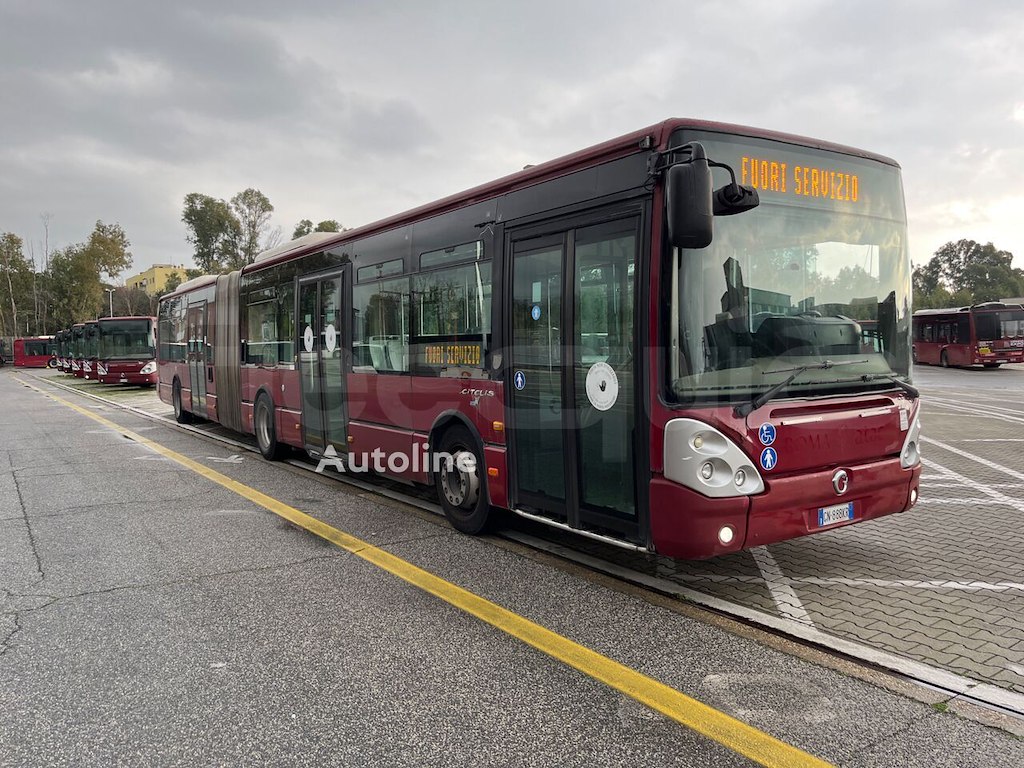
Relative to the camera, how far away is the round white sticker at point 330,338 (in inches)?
339

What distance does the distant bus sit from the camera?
226ft

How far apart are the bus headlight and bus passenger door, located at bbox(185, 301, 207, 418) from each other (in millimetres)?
11445

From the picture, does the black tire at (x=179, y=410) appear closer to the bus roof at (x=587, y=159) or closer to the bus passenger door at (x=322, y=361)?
the bus passenger door at (x=322, y=361)

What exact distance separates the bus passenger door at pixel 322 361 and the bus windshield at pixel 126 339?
71.1ft

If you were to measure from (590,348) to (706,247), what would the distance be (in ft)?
3.67

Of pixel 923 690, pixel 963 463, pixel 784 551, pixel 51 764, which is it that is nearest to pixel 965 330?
pixel 963 463

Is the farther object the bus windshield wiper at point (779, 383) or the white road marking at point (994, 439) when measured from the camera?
the white road marking at point (994, 439)

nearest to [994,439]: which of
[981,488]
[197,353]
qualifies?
[981,488]

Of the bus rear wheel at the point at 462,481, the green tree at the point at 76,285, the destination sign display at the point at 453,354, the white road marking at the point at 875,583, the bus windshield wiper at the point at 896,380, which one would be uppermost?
the green tree at the point at 76,285

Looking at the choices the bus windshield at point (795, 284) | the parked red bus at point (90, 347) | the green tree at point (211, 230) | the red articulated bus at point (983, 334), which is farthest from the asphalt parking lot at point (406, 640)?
the green tree at point (211, 230)

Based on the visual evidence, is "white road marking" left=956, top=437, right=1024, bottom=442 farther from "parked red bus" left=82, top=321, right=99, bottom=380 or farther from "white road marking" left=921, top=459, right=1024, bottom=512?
"parked red bus" left=82, top=321, right=99, bottom=380

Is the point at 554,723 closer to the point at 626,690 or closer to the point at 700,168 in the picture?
the point at 626,690

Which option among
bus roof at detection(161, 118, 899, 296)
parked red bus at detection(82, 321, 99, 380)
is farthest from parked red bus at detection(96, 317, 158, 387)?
bus roof at detection(161, 118, 899, 296)

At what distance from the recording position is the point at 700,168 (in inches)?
160
